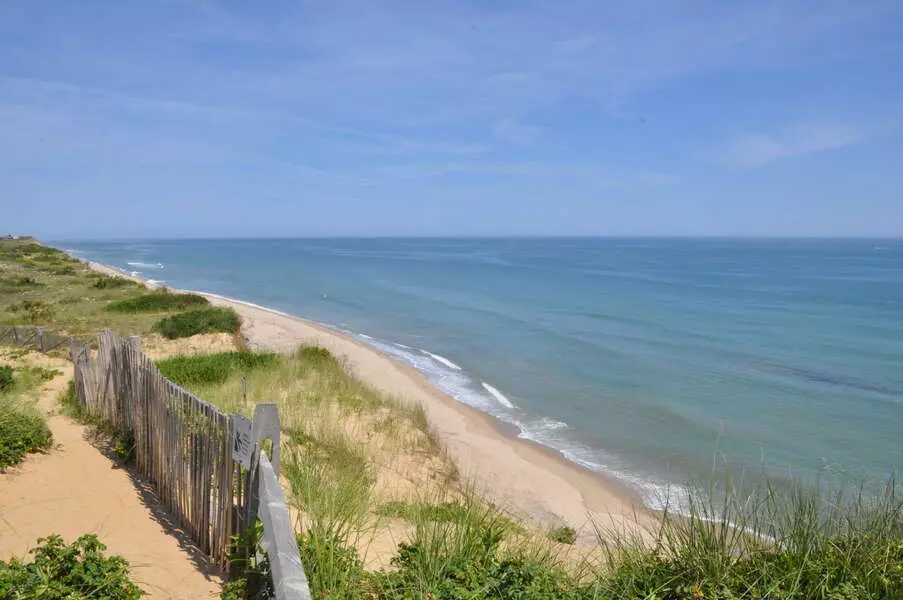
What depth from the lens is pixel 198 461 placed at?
5359 mm

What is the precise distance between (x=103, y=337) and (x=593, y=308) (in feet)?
111

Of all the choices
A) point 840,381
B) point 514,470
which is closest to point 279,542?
point 514,470

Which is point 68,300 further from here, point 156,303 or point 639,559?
point 639,559

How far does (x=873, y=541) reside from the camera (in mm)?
4273

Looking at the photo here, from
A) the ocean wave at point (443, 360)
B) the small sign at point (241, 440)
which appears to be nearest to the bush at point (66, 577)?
the small sign at point (241, 440)

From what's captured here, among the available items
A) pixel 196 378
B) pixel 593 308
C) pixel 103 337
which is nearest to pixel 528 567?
pixel 103 337

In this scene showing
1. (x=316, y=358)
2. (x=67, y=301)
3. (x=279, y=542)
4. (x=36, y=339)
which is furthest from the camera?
(x=67, y=301)

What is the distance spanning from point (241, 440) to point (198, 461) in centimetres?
105

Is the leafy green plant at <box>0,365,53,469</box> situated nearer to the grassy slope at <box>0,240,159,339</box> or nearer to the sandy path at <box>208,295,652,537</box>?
the sandy path at <box>208,295,652,537</box>

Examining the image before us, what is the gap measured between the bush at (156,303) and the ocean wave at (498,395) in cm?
1289

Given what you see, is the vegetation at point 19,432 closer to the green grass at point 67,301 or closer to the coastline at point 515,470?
the coastline at point 515,470

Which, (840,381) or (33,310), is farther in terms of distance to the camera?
(33,310)

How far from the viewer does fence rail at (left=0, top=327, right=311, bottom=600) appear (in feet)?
12.4

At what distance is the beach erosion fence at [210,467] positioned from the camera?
3.78m
